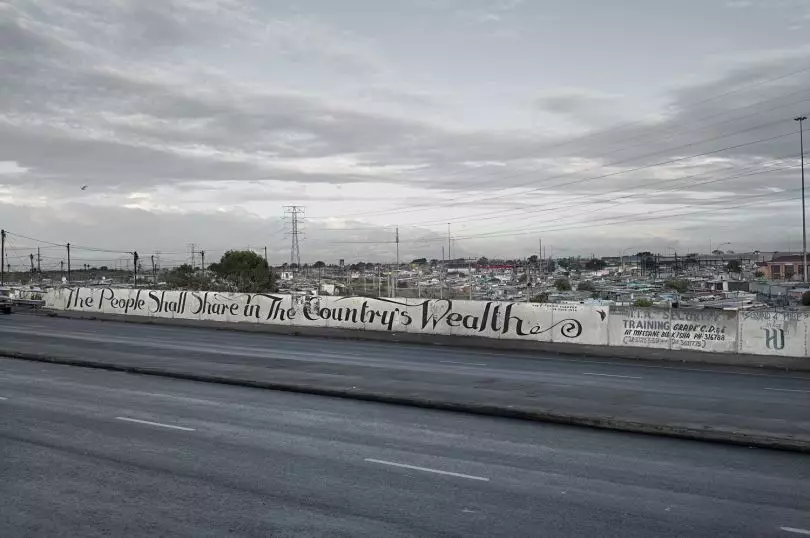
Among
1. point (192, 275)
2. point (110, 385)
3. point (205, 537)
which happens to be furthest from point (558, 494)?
point (192, 275)

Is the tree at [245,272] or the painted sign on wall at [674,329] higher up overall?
the tree at [245,272]

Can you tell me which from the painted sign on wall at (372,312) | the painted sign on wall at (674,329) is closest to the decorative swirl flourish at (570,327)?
the painted sign on wall at (372,312)

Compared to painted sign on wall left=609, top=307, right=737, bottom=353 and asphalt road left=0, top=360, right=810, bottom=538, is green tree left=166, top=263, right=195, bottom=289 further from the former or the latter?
asphalt road left=0, top=360, right=810, bottom=538

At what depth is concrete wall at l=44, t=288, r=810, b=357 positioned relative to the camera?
83.0ft

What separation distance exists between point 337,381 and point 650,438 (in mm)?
8048

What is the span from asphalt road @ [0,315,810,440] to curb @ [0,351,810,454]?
0.47 m

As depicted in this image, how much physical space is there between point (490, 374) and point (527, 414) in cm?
639

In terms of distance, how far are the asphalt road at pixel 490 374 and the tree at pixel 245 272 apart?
42890 millimetres

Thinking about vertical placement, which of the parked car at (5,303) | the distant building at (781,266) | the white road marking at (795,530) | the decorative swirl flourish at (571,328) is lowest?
the white road marking at (795,530)

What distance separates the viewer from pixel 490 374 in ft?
65.4

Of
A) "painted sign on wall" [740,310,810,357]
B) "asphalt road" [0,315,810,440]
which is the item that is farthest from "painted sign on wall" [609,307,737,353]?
"asphalt road" [0,315,810,440]

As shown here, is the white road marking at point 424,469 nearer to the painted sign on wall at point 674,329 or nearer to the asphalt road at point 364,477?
the asphalt road at point 364,477

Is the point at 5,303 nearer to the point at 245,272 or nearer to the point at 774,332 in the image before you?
the point at 245,272

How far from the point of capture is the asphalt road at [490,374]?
14.3 m
